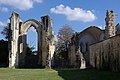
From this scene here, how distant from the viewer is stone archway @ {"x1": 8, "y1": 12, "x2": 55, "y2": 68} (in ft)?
149

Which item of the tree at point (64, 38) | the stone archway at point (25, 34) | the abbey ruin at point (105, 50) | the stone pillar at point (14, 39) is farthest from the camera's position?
the tree at point (64, 38)

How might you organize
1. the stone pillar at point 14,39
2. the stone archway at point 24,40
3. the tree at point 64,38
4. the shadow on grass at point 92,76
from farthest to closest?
the tree at point 64,38 < the stone archway at point 24,40 < the stone pillar at point 14,39 < the shadow on grass at point 92,76

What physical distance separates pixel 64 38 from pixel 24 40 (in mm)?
16750

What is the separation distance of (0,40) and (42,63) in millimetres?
13069

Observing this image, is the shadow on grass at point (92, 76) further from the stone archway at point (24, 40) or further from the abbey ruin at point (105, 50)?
the stone archway at point (24, 40)

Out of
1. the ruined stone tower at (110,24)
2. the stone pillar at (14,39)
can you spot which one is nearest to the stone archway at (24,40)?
the stone pillar at (14,39)

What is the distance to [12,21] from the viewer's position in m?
46.7

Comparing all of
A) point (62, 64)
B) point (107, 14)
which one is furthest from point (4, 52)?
point (107, 14)

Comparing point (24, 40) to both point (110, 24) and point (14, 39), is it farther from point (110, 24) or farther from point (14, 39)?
point (110, 24)

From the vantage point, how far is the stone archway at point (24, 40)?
149ft

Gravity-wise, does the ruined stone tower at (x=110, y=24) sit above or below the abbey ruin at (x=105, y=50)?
above

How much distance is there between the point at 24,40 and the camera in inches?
1928

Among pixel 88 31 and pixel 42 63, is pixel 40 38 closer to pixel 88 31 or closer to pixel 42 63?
pixel 42 63

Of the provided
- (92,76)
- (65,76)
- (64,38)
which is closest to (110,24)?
(92,76)
